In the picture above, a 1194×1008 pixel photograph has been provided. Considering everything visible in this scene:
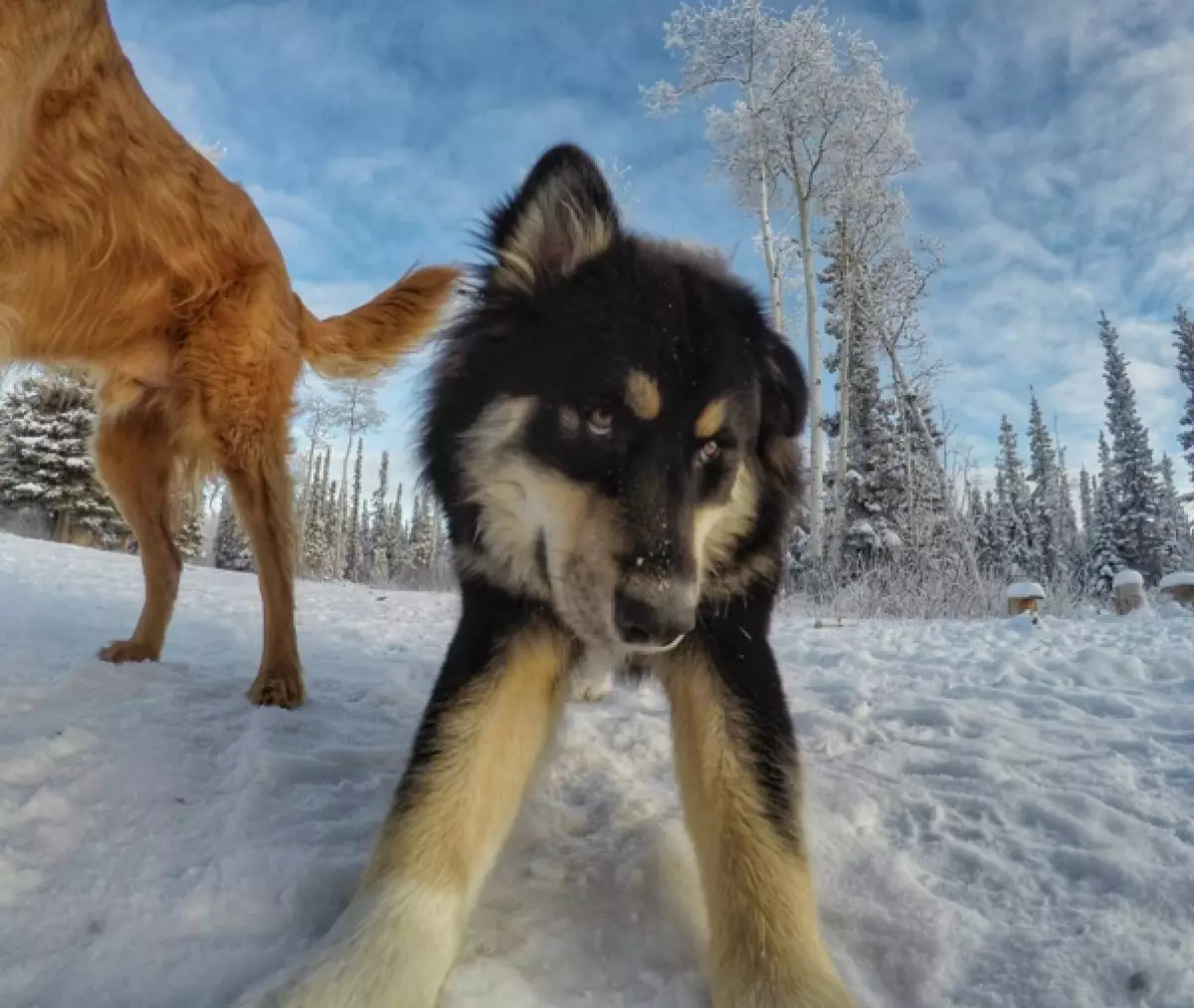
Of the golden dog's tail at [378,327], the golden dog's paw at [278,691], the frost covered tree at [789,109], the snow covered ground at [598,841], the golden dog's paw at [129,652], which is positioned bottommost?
the snow covered ground at [598,841]

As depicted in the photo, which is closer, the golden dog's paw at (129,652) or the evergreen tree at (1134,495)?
the golden dog's paw at (129,652)

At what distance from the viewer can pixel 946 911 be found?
1.75 metres

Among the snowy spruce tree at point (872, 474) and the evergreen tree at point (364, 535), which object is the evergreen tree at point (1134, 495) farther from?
the evergreen tree at point (364, 535)

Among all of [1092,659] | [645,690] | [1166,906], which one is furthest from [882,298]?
[1166,906]

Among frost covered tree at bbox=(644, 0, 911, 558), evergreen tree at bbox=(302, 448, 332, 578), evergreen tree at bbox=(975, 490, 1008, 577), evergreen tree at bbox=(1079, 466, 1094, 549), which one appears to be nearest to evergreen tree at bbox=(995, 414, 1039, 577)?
evergreen tree at bbox=(975, 490, 1008, 577)

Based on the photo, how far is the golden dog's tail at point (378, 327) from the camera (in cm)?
421

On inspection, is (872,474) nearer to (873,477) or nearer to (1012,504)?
(873,477)

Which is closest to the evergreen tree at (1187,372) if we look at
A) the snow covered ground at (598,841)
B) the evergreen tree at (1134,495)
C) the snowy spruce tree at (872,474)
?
the evergreen tree at (1134,495)

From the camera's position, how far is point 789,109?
16.5 meters

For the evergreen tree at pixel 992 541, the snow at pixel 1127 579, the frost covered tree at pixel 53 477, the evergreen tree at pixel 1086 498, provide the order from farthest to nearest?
the evergreen tree at pixel 1086 498 < the evergreen tree at pixel 992 541 < the frost covered tree at pixel 53 477 < the snow at pixel 1127 579

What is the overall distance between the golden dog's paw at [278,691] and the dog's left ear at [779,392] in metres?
2.33

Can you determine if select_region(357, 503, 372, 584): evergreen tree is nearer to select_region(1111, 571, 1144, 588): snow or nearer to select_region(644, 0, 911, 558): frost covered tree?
select_region(644, 0, 911, 558): frost covered tree

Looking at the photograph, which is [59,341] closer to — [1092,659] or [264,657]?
[264,657]

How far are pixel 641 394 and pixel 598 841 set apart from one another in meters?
1.29
